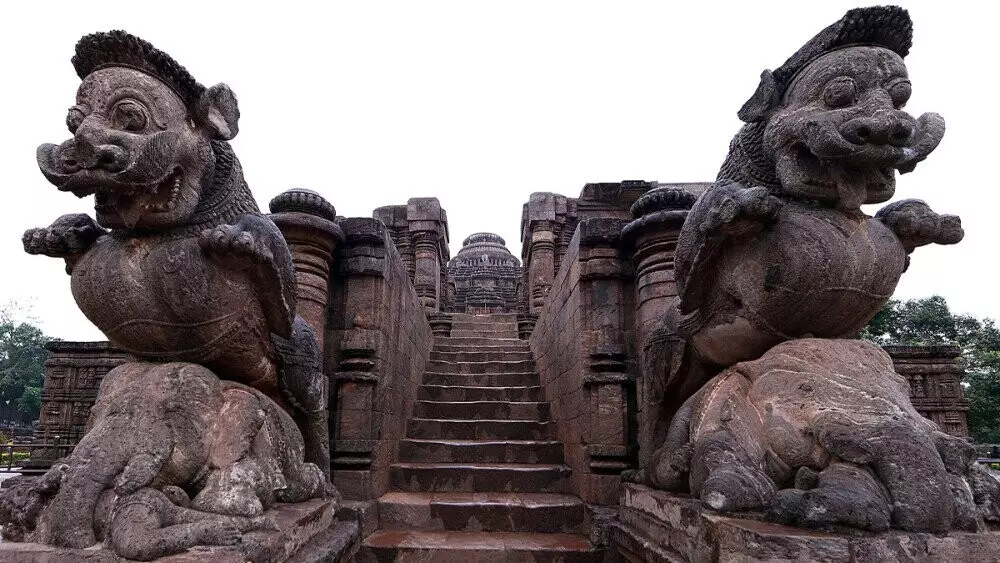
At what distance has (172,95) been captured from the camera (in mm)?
2414

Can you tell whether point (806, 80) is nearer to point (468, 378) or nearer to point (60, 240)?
point (60, 240)

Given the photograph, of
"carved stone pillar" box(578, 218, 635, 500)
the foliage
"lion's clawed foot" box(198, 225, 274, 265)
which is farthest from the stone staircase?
the foliage

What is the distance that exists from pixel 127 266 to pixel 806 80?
302 cm

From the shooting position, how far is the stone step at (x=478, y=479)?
5059mm

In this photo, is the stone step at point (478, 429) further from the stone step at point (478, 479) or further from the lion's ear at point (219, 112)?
the lion's ear at point (219, 112)

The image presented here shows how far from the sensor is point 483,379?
7.35m

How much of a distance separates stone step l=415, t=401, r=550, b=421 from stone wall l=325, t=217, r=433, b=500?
1350 millimetres

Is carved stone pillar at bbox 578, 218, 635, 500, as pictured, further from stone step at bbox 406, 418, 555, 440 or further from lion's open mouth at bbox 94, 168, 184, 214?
lion's open mouth at bbox 94, 168, 184, 214

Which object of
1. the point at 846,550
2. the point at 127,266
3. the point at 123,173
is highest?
the point at 123,173

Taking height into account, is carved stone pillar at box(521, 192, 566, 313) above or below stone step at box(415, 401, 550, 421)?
above

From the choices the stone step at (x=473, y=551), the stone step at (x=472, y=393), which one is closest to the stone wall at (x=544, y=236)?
the stone step at (x=472, y=393)

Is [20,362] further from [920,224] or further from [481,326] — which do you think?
[920,224]

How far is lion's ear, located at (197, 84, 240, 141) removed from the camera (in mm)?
2484

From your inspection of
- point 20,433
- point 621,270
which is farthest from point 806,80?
point 20,433
